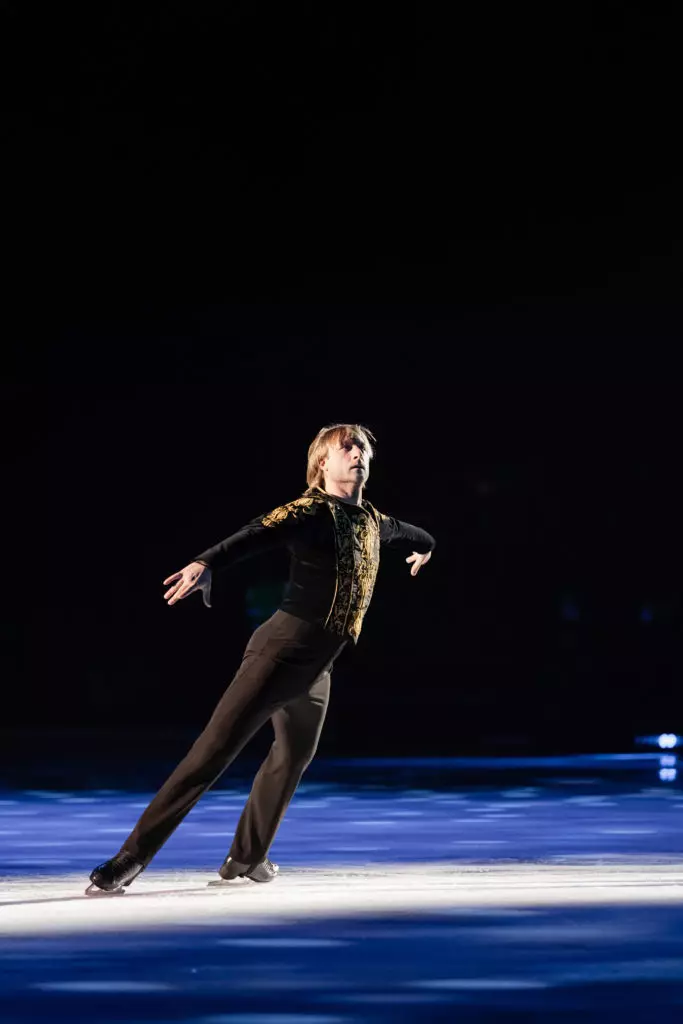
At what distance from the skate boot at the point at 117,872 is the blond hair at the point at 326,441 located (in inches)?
65.1

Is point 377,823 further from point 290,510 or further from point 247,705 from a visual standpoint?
point 290,510

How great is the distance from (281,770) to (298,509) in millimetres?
1073

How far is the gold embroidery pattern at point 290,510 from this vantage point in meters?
9.55

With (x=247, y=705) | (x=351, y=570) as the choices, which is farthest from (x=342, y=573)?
(x=247, y=705)

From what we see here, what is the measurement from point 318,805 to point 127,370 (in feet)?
72.2

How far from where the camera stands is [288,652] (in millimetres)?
9625

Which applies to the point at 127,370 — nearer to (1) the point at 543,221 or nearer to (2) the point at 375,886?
(1) the point at 543,221

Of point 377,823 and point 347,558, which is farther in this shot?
point 377,823

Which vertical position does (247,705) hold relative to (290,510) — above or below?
below

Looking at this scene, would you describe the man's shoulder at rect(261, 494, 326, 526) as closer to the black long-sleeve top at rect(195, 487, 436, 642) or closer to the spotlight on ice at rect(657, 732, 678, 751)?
the black long-sleeve top at rect(195, 487, 436, 642)

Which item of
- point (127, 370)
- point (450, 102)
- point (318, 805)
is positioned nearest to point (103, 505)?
point (127, 370)

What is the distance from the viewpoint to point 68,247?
31234 millimetres

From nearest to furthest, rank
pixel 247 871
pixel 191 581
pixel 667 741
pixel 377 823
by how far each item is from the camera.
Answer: pixel 191 581 < pixel 247 871 < pixel 377 823 < pixel 667 741

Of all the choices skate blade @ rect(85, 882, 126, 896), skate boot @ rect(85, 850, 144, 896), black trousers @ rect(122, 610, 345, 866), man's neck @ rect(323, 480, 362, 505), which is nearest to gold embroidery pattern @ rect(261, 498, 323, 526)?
man's neck @ rect(323, 480, 362, 505)
